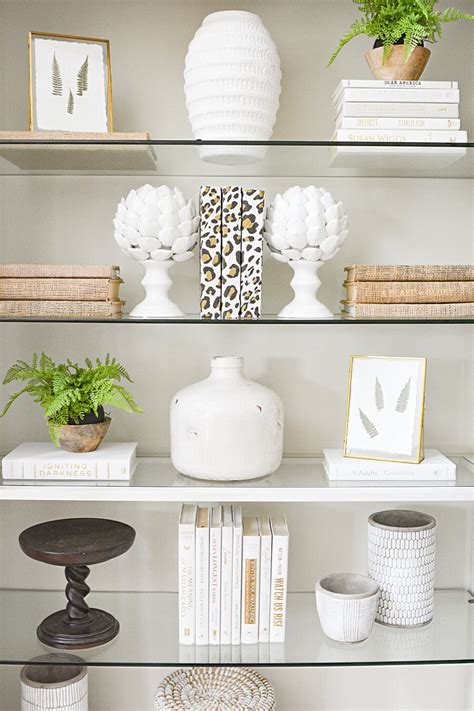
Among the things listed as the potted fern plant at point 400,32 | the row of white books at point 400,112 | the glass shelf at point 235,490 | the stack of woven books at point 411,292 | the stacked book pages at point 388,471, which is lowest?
the glass shelf at point 235,490

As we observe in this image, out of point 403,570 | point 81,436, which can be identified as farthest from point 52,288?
point 403,570

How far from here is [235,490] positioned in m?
1.69

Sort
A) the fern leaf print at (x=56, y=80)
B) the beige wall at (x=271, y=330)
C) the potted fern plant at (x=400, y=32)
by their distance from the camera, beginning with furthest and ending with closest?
the beige wall at (x=271, y=330)
the fern leaf print at (x=56, y=80)
the potted fern plant at (x=400, y=32)

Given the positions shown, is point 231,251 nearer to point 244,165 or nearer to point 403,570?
point 244,165

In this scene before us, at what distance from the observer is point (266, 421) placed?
172 cm

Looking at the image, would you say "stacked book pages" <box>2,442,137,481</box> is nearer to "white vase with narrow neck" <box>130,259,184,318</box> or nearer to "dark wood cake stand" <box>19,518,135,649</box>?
"dark wood cake stand" <box>19,518,135,649</box>

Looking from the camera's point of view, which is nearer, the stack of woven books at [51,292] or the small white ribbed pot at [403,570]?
the stack of woven books at [51,292]

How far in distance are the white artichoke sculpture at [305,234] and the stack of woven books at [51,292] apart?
0.38m

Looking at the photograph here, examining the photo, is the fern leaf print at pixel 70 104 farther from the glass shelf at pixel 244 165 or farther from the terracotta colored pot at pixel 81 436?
the terracotta colored pot at pixel 81 436

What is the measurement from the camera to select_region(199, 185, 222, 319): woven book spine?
5.47 feet

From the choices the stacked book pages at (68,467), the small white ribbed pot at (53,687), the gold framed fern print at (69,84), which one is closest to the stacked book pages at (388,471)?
the stacked book pages at (68,467)

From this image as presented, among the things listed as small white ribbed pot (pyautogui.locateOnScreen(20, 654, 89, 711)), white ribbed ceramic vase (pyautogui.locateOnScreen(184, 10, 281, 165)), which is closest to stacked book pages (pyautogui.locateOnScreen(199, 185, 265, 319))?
white ribbed ceramic vase (pyautogui.locateOnScreen(184, 10, 281, 165))

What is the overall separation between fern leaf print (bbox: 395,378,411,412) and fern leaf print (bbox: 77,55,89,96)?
952mm

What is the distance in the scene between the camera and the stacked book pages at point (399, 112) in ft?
5.41
